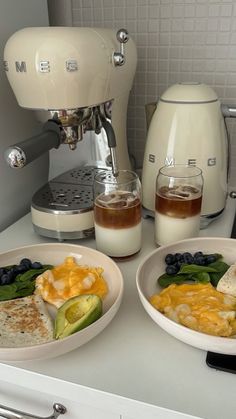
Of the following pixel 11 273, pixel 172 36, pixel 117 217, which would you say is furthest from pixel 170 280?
pixel 172 36

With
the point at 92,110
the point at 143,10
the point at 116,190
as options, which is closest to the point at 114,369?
the point at 116,190

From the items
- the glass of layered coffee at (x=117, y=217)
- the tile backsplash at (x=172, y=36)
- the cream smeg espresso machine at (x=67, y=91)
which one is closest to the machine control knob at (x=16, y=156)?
the cream smeg espresso machine at (x=67, y=91)

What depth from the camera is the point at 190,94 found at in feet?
2.24

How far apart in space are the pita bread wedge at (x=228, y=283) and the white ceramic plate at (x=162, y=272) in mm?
80

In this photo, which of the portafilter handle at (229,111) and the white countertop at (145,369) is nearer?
the white countertop at (145,369)

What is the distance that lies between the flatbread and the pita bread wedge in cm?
23

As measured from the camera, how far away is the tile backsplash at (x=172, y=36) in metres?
0.84

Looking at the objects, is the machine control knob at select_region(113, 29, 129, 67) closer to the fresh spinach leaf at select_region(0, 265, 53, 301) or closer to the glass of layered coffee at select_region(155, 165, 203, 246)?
the glass of layered coffee at select_region(155, 165, 203, 246)

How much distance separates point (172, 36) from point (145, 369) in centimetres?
72

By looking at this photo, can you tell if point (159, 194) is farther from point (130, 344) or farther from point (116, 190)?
point (130, 344)

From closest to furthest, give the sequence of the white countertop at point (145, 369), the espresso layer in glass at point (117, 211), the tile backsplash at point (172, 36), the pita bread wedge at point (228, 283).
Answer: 1. the white countertop at point (145, 369)
2. the pita bread wedge at point (228, 283)
3. the espresso layer in glass at point (117, 211)
4. the tile backsplash at point (172, 36)

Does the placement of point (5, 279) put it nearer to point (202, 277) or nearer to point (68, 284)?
point (68, 284)

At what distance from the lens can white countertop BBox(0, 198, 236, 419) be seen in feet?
1.34

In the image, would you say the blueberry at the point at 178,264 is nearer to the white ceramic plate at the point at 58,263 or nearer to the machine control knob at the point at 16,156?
the white ceramic plate at the point at 58,263
